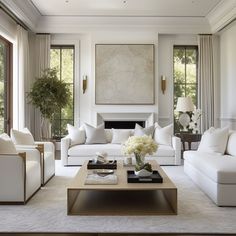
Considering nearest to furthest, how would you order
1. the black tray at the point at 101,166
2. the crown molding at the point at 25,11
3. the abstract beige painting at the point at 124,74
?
the black tray at the point at 101,166 → the crown molding at the point at 25,11 → the abstract beige painting at the point at 124,74

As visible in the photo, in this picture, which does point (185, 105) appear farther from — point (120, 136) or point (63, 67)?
point (63, 67)

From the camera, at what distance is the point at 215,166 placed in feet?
14.3

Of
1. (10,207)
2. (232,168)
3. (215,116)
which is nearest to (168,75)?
(215,116)

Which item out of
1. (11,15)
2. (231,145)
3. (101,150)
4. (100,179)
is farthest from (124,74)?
(100,179)

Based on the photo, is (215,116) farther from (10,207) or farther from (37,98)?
(10,207)

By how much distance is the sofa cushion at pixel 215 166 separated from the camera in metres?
4.12

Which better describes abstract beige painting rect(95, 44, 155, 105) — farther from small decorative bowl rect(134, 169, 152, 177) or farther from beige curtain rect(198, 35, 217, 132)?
small decorative bowl rect(134, 169, 152, 177)

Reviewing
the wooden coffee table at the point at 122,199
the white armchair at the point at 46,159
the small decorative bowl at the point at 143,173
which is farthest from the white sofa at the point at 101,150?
the small decorative bowl at the point at 143,173

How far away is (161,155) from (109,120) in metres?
2.35

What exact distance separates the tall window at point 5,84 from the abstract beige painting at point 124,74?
2300 mm

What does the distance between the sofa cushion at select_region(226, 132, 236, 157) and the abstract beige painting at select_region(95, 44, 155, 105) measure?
3.46 m

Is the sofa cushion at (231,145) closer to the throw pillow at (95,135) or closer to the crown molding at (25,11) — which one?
the throw pillow at (95,135)

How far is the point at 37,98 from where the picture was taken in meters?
7.92

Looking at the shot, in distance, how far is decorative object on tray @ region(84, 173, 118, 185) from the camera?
4039mm
